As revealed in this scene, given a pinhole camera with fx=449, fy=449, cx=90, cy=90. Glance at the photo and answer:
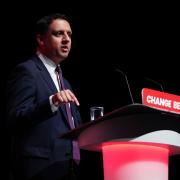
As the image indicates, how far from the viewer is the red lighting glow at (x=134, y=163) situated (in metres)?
1.91

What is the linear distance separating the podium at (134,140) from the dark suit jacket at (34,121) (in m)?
0.27

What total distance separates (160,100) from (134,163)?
0.29 meters

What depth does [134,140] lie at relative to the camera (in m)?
1.87

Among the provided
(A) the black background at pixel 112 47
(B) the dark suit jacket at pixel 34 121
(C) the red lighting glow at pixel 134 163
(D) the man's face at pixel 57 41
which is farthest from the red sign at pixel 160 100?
(A) the black background at pixel 112 47

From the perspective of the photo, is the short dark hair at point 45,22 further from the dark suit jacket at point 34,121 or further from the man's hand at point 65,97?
the man's hand at point 65,97

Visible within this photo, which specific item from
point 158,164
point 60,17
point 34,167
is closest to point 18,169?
point 34,167

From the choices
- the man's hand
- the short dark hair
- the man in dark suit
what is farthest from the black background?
the man's hand

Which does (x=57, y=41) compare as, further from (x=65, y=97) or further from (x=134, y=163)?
(x=134, y=163)

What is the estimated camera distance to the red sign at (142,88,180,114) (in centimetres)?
182

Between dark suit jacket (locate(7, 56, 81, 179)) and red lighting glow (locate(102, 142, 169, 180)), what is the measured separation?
0.38 meters

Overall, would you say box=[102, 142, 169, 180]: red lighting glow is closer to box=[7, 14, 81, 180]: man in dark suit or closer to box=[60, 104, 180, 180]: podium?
box=[60, 104, 180, 180]: podium

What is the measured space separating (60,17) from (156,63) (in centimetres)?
187

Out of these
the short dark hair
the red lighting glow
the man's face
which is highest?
the short dark hair

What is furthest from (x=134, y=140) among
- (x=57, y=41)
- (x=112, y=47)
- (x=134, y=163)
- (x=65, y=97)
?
(x=112, y=47)
